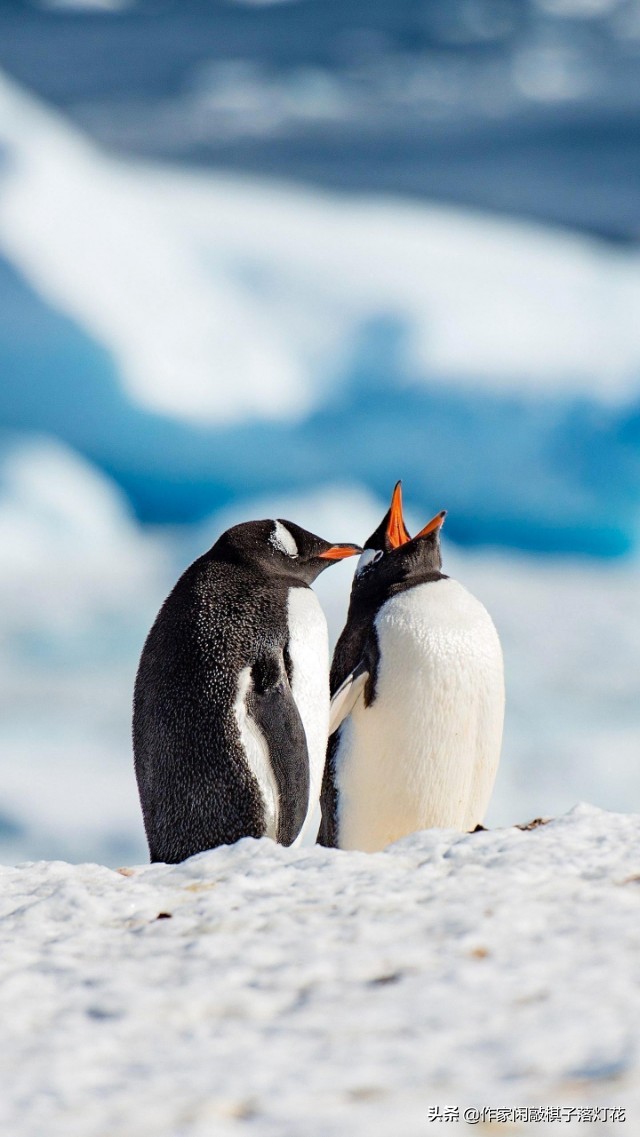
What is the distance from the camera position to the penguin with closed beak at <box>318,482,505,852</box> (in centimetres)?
432

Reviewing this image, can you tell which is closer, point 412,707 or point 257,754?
point 257,754

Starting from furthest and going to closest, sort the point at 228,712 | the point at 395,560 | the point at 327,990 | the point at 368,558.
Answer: the point at 368,558 → the point at 395,560 → the point at 228,712 → the point at 327,990

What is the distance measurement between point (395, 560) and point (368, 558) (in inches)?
6.0

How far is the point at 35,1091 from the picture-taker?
1563 mm

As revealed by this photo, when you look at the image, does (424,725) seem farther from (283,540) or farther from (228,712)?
(228,712)

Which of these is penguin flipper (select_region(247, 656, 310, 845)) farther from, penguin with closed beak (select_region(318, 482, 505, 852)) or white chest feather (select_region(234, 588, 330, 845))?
penguin with closed beak (select_region(318, 482, 505, 852))

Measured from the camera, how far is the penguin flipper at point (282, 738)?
3611mm

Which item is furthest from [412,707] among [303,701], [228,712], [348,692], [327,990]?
[327,990]

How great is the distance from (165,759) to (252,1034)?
198cm

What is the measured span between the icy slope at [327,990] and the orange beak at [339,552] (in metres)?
1.70

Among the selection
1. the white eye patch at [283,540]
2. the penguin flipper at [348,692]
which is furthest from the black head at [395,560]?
the white eye patch at [283,540]

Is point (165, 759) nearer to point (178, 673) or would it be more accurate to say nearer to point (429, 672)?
point (178, 673)

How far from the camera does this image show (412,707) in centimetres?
433

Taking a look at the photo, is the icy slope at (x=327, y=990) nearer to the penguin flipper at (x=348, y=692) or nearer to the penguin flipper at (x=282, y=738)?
the penguin flipper at (x=282, y=738)
